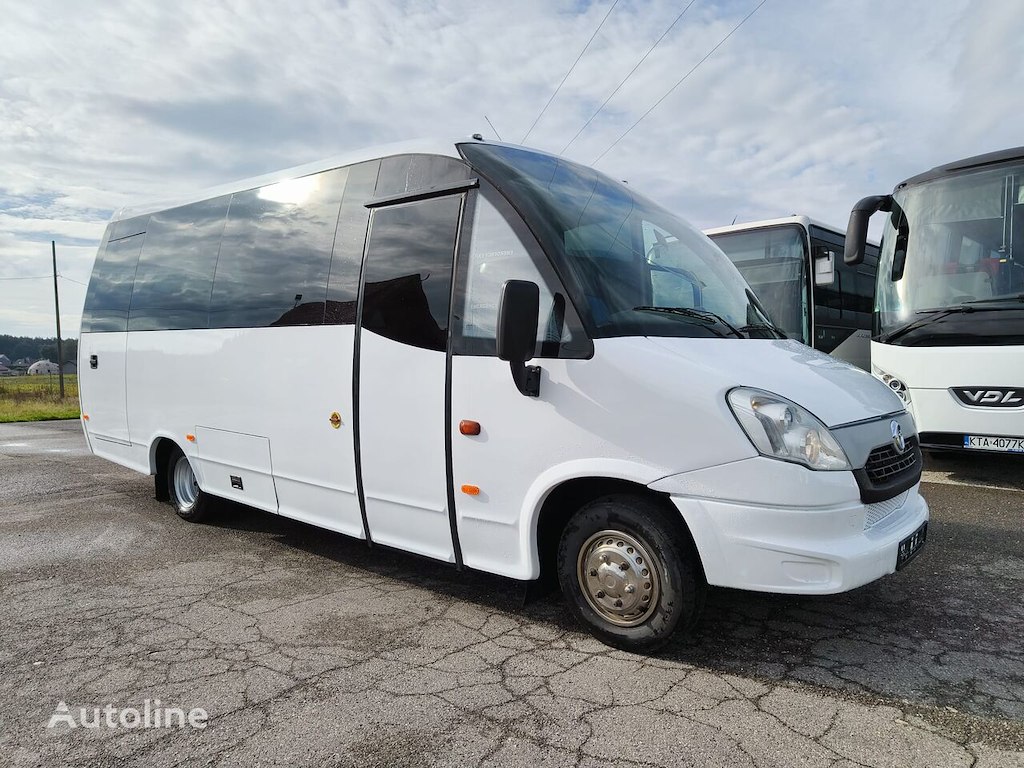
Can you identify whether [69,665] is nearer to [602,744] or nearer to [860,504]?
[602,744]

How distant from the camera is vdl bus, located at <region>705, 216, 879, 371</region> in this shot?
9.67 meters

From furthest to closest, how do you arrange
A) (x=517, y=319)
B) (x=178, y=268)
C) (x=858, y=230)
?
(x=858, y=230), (x=178, y=268), (x=517, y=319)

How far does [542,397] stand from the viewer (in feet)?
10.9

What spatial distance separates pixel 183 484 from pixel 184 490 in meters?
0.05

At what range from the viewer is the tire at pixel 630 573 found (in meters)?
3.10

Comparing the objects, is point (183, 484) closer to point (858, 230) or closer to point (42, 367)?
point (858, 230)

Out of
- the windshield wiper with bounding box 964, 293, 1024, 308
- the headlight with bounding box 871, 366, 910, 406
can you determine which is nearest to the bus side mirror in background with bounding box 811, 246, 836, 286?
the headlight with bounding box 871, 366, 910, 406

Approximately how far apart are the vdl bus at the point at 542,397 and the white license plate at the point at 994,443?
3.22m

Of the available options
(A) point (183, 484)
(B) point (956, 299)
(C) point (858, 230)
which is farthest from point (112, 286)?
(B) point (956, 299)

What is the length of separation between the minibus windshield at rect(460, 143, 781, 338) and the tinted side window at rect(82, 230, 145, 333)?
4106mm

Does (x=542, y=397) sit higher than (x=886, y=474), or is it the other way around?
→ (x=542, y=397)

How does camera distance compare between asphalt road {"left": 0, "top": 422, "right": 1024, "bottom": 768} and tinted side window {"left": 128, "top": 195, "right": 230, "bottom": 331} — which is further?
tinted side window {"left": 128, "top": 195, "right": 230, "bottom": 331}

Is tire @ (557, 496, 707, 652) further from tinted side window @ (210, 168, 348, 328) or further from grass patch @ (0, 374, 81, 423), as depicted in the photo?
grass patch @ (0, 374, 81, 423)

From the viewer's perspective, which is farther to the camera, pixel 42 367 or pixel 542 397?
pixel 42 367
